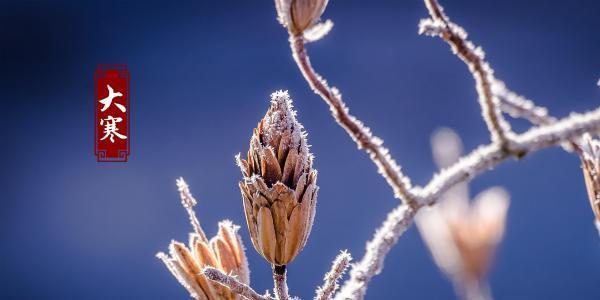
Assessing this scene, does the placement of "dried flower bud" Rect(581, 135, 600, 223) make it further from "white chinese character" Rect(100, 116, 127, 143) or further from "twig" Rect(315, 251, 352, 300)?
"white chinese character" Rect(100, 116, 127, 143)

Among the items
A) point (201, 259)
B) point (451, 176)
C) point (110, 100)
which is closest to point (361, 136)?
point (451, 176)

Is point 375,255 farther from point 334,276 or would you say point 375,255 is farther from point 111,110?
point 111,110

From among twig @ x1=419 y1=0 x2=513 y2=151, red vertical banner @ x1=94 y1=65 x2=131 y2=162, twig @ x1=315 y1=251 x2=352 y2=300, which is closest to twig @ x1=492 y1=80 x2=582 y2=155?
twig @ x1=419 y1=0 x2=513 y2=151

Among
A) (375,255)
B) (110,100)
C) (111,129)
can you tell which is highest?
(110,100)

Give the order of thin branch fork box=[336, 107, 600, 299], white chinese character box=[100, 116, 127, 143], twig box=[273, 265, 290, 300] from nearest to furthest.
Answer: thin branch fork box=[336, 107, 600, 299], twig box=[273, 265, 290, 300], white chinese character box=[100, 116, 127, 143]

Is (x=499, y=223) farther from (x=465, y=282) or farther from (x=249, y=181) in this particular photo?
(x=249, y=181)

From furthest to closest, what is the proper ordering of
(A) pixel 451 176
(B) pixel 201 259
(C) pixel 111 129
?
(C) pixel 111 129 < (B) pixel 201 259 < (A) pixel 451 176
